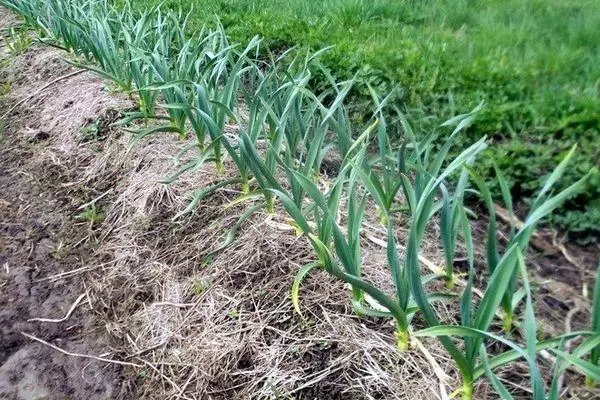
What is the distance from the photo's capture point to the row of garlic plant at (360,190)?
4.37ft

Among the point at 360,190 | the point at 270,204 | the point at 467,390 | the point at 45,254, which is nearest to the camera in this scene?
the point at 467,390

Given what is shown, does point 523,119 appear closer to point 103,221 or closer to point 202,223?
point 202,223

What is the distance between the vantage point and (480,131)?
2387mm

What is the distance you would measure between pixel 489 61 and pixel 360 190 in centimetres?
87

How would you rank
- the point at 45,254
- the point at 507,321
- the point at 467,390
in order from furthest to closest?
the point at 45,254 < the point at 507,321 < the point at 467,390

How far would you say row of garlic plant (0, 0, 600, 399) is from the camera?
133 centimetres

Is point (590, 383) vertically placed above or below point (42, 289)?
above

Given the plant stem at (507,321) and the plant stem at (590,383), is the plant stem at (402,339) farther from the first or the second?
the plant stem at (590,383)

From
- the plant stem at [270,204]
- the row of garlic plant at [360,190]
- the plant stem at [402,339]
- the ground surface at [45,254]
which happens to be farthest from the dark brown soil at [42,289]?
the plant stem at [402,339]

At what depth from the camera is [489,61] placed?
8.79ft

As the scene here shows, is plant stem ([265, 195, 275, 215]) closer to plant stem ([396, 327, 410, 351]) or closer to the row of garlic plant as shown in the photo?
the row of garlic plant

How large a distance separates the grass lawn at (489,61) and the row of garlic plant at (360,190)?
21cm

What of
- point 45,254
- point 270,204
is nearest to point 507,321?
point 270,204

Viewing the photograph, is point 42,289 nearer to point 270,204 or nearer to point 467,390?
point 270,204
